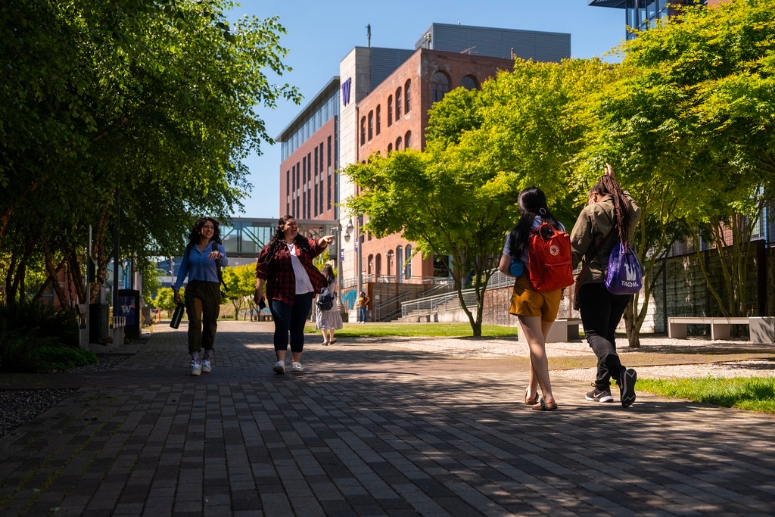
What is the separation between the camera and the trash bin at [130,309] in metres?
24.0

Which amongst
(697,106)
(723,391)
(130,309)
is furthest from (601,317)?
(130,309)

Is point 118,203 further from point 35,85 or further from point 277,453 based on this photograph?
point 277,453

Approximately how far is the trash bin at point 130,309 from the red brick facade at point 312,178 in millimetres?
57308

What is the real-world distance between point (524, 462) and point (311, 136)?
92.6 m

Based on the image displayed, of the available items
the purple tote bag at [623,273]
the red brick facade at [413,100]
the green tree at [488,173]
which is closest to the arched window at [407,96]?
the red brick facade at [413,100]

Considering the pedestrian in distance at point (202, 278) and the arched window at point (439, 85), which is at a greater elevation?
Result: the arched window at point (439, 85)

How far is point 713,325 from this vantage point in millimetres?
21750

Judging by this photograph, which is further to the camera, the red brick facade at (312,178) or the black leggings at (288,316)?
the red brick facade at (312,178)

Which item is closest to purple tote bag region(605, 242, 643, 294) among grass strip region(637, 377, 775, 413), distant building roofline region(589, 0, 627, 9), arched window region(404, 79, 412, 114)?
grass strip region(637, 377, 775, 413)

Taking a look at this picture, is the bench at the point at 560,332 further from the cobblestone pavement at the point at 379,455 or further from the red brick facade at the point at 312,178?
the red brick facade at the point at 312,178

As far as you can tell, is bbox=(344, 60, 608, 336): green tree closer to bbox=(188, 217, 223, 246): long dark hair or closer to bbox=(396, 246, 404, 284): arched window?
bbox=(188, 217, 223, 246): long dark hair

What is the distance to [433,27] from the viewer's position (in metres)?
76.1

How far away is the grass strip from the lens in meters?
7.42

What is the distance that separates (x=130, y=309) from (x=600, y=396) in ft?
61.3
